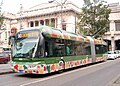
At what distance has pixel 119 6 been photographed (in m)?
75.9

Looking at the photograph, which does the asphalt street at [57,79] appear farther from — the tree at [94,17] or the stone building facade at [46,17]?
the stone building facade at [46,17]

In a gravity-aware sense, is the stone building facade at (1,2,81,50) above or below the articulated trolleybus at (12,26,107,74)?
above

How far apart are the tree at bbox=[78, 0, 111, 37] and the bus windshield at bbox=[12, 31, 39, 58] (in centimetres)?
3332

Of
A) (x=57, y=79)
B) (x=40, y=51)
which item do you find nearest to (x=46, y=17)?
(x=40, y=51)

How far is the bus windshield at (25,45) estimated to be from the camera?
14698 mm

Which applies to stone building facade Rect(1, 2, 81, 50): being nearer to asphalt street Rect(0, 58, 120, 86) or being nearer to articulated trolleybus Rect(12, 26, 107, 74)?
articulated trolleybus Rect(12, 26, 107, 74)

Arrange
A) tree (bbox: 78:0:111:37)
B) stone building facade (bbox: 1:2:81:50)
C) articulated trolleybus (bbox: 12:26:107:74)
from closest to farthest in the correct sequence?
articulated trolleybus (bbox: 12:26:107:74) → tree (bbox: 78:0:111:37) → stone building facade (bbox: 1:2:81:50)

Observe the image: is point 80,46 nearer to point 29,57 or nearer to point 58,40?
point 58,40

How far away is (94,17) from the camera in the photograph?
48.4m

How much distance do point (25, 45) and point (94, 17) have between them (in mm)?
34903

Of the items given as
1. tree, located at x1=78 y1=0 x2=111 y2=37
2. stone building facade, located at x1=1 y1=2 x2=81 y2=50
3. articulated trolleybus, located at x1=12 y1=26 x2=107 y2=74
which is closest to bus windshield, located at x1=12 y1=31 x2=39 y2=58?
articulated trolleybus, located at x1=12 y1=26 x2=107 y2=74

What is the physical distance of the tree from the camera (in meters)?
47.9

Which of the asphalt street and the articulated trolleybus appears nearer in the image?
the asphalt street

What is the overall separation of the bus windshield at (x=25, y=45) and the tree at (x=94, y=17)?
1312 inches
